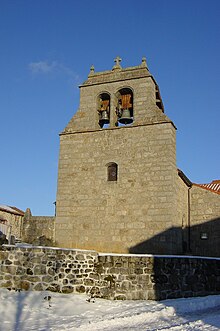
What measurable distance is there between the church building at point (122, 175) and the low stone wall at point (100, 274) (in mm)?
2210

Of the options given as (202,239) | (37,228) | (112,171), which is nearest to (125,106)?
(112,171)

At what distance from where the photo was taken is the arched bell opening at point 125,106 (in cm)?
1605

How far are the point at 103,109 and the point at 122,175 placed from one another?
340cm

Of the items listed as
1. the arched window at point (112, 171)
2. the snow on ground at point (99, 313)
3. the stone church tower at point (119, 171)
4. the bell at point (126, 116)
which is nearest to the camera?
the snow on ground at point (99, 313)

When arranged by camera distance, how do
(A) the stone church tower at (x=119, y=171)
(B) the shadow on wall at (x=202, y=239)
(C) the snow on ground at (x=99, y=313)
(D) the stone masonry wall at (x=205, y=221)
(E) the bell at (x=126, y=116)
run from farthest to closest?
(D) the stone masonry wall at (x=205, y=221) < (B) the shadow on wall at (x=202, y=239) < (E) the bell at (x=126, y=116) < (A) the stone church tower at (x=119, y=171) < (C) the snow on ground at (x=99, y=313)

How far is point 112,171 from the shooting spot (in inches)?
613

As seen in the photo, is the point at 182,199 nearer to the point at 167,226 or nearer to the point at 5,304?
the point at 167,226

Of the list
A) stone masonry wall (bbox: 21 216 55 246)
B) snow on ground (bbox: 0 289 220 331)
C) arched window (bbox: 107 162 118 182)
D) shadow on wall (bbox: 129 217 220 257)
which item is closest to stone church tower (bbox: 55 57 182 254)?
arched window (bbox: 107 162 118 182)

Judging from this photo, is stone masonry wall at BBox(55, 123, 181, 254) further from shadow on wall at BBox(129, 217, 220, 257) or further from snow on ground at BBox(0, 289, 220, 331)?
snow on ground at BBox(0, 289, 220, 331)

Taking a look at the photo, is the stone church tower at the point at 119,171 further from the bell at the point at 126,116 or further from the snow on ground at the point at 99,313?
the snow on ground at the point at 99,313

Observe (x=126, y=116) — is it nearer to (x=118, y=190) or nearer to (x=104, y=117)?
(x=104, y=117)

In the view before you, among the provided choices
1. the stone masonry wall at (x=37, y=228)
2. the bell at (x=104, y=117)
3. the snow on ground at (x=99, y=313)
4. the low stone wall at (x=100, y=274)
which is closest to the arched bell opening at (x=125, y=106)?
the bell at (x=104, y=117)

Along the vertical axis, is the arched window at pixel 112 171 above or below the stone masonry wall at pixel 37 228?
above

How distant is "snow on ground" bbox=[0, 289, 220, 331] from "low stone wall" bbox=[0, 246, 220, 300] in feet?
1.33
